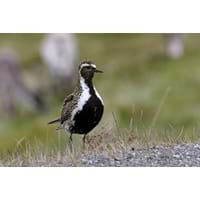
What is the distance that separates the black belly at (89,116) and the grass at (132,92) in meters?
0.06

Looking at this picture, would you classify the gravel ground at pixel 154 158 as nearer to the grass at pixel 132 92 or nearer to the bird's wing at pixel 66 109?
the grass at pixel 132 92

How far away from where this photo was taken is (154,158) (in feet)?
18.3

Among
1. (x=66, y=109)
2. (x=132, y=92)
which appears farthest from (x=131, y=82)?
(x=66, y=109)

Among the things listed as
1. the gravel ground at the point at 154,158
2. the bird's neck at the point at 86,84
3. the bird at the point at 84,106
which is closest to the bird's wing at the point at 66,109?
the bird at the point at 84,106

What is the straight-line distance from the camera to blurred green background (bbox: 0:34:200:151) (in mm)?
5711

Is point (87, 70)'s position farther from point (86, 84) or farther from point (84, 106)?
point (84, 106)

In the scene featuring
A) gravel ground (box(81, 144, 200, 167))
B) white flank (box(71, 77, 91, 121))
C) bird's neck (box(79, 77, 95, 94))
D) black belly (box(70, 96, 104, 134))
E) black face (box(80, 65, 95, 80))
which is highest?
black face (box(80, 65, 95, 80))

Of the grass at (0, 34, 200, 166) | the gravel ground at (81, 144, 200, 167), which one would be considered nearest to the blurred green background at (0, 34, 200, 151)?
the grass at (0, 34, 200, 166)

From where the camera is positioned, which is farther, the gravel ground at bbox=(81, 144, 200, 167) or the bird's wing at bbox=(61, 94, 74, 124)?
the bird's wing at bbox=(61, 94, 74, 124)

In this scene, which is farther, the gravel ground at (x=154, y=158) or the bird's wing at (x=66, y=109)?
the bird's wing at (x=66, y=109)

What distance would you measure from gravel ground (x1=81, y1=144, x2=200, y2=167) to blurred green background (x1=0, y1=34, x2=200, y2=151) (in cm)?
12

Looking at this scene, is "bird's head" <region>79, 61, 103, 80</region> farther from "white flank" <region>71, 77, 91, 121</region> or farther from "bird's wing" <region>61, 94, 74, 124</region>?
"bird's wing" <region>61, 94, 74, 124</region>

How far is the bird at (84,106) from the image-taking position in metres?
5.62
